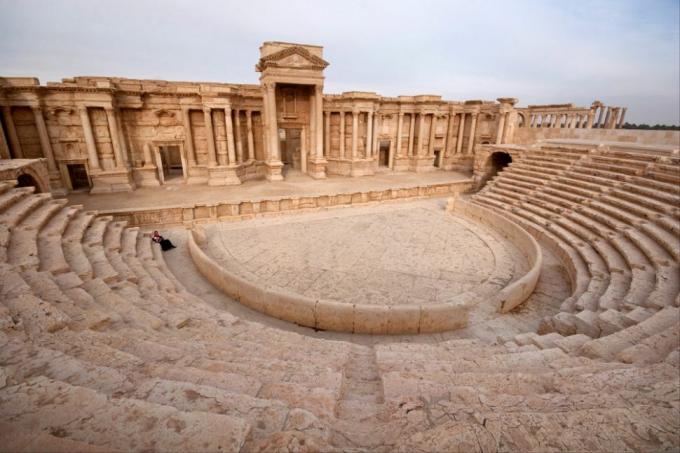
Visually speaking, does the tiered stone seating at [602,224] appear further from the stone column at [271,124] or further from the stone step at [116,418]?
the stone column at [271,124]

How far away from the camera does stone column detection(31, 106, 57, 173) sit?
46.6ft

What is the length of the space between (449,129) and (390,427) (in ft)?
81.9

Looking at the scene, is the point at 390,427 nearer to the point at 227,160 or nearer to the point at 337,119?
the point at 227,160

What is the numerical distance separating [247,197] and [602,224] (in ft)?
46.1

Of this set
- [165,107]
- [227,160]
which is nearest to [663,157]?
[227,160]

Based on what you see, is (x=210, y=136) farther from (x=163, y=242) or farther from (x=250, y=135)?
(x=163, y=242)

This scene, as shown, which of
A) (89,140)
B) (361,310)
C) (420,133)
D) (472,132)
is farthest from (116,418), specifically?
(472,132)

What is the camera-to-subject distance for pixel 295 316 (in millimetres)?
6695

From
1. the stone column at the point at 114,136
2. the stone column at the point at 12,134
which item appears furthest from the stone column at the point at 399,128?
the stone column at the point at 12,134

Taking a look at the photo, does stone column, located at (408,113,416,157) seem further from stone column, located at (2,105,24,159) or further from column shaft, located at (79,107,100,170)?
stone column, located at (2,105,24,159)

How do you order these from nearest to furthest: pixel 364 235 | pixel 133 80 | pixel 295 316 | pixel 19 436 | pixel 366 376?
pixel 19 436 < pixel 366 376 < pixel 295 316 < pixel 364 235 < pixel 133 80

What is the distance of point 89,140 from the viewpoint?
49.7 feet

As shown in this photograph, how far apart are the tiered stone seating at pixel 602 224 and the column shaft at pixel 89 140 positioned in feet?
62.5

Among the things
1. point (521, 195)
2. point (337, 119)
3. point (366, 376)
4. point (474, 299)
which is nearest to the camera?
point (366, 376)
